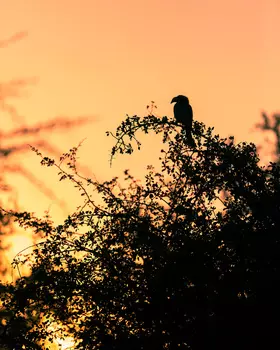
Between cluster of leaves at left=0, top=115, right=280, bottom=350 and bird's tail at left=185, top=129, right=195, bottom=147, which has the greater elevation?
bird's tail at left=185, top=129, right=195, bottom=147

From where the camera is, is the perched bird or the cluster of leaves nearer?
the cluster of leaves

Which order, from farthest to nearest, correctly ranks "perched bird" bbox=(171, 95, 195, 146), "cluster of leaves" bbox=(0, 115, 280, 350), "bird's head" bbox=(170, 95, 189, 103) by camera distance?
"bird's head" bbox=(170, 95, 189, 103) → "perched bird" bbox=(171, 95, 195, 146) → "cluster of leaves" bbox=(0, 115, 280, 350)

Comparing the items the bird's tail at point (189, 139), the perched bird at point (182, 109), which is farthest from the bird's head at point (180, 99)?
the bird's tail at point (189, 139)

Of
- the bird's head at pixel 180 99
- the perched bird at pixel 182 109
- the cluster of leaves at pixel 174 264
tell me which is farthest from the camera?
the bird's head at pixel 180 99

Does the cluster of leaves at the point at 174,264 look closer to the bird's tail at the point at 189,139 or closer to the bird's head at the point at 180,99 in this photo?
the bird's tail at the point at 189,139

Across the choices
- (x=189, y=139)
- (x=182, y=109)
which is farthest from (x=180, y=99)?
(x=189, y=139)

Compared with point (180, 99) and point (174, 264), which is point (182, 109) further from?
point (174, 264)

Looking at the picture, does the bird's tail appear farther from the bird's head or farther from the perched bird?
the bird's head

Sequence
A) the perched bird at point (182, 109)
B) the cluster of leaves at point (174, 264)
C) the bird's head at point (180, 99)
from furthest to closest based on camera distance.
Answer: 1. the bird's head at point (180, 99)
2. the perched bird at point (182, 109)
3. the cluster of leaves at point (174, 264)

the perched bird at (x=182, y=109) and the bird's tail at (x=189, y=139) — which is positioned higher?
the perched bird at (x=182, y=109)

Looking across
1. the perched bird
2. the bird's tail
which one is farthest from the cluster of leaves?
the perched bird

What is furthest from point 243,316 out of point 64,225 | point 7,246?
point 7,246

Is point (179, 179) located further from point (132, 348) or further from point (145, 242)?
point (132, 348)

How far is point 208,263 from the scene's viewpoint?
319 inches
